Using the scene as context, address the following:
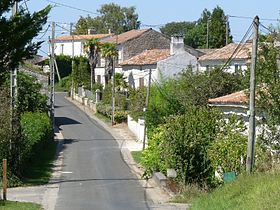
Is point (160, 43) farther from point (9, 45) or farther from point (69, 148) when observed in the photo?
point (9, 45)

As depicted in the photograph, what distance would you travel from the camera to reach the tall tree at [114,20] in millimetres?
132625

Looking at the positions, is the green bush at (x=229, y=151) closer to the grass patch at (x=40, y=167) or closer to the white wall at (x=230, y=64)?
the grass patch at (x=40, y=167)

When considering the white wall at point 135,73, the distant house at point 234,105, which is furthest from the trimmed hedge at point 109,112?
the distant house at point 234,105

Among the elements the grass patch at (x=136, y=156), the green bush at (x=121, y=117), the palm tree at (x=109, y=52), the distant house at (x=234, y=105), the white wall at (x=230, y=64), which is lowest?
the grass patch at (x=136, y=156)

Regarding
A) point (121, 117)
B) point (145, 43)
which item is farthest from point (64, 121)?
point (145, 43)

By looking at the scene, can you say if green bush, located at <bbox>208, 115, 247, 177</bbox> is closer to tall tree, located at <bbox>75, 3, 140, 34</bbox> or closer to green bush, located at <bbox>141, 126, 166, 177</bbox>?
green bush, located at <bbox>141, 126, 166, 177</bbox>

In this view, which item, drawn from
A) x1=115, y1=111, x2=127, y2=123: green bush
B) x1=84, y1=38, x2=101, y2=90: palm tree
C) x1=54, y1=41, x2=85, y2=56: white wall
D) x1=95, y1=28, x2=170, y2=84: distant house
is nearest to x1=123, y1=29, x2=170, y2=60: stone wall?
x1=95, y1=28, x2=170, y2=84: distant house

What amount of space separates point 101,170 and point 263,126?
551 inches

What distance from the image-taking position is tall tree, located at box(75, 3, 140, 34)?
435 feet

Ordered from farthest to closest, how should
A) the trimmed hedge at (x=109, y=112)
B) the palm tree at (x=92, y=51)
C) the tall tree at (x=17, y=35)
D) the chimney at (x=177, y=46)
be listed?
the palm tree at (x=92, y=51) < the chimney at (x=177, y=46) < the trimmed hedge at (x=109, y=112) < the tall tree at (x=17, y=35)

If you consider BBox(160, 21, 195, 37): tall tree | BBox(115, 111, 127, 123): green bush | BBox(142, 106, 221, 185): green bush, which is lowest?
BBox(115, 111, 127, 123): green bush

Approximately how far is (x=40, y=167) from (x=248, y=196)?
25644 millimetres

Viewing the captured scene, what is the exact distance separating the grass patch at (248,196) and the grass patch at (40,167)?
653 inches

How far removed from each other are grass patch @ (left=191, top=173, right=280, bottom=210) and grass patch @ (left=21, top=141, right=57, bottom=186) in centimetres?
1658
